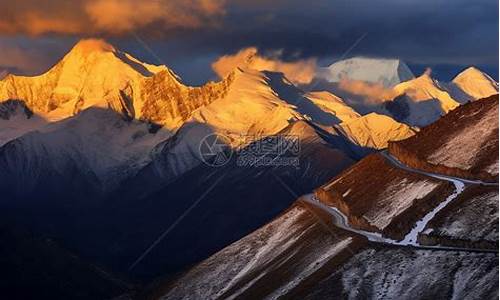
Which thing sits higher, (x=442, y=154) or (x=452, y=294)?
(x=442, y=154)

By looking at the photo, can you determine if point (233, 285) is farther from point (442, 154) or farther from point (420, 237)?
point (420, 237)

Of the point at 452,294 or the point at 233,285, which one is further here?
the point at 233,285

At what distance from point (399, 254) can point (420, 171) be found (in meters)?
48.0

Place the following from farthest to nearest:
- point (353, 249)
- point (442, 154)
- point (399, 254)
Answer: point (442, 154), point (353, 249), point (399, 254)

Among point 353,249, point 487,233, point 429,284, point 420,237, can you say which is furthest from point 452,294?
point 353,249

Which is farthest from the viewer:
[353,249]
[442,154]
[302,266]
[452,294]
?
[442,154]

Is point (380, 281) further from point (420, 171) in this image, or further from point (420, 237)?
point (420, 171)

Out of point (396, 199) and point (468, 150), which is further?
point (468, 150)

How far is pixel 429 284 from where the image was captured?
124m

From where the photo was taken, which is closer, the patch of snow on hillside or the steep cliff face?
the steep cliff face

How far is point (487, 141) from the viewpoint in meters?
170

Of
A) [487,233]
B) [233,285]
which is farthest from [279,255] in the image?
[487,233]

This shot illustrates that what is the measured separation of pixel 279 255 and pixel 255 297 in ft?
88.2

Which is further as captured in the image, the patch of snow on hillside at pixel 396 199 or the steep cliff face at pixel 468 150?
the patch of snow on hillside at pixel 396 199
